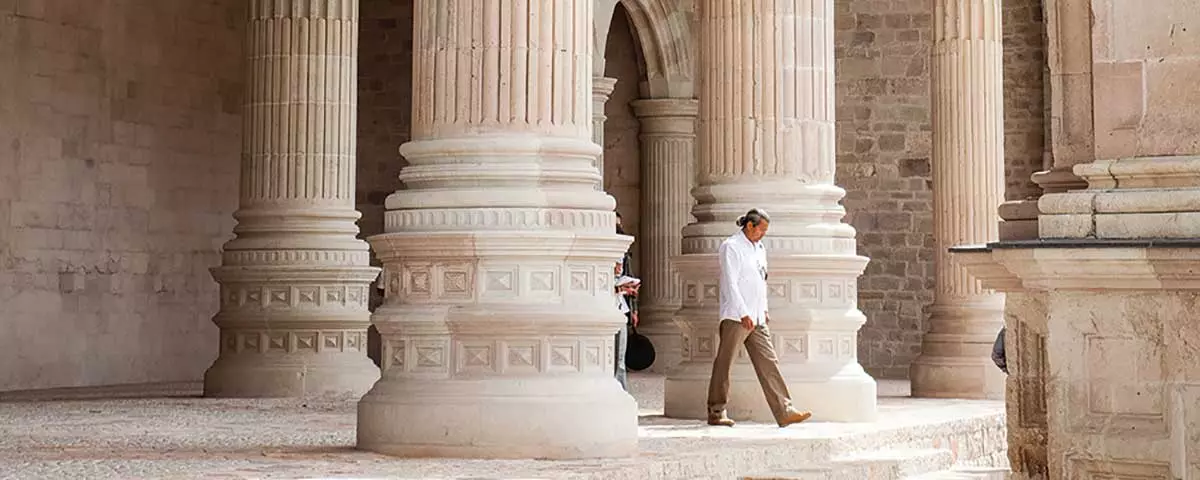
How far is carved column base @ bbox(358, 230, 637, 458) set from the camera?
9211mm

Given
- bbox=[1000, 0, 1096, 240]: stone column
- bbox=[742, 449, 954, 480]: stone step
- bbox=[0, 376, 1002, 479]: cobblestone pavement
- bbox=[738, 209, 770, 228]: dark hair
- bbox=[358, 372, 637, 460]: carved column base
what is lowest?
bbox=[742, 449, 954, 480]: stone step

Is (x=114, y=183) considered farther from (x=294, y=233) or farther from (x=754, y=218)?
(x=754, y=218)

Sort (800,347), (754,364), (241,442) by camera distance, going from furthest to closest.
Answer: (800,347) → (754,364) → (241,442)

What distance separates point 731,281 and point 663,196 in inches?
417

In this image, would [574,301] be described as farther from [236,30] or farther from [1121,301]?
[236,30]

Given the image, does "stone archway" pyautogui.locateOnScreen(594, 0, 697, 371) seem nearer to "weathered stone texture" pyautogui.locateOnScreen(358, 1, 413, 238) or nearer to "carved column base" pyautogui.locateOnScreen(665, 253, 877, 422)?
"weathered stone texture" pyautogui.locateOnScreen(358, 1, 413, 238)

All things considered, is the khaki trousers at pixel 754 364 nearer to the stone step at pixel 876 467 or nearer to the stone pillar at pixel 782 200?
the stone step at pixel 876 467

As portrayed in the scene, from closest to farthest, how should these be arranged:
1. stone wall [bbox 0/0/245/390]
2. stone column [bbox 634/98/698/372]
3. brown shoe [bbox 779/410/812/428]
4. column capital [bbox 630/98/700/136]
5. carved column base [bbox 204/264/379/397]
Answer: brown shoe [bbox 779/410/812/428], carved column base [bbox 204/264/379/397], stone wall [bbox 0/0/245/390], stone column [bbox 634/98/698/372], column capital [bbox 630/98/700/136]

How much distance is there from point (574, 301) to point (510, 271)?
353 millimetres

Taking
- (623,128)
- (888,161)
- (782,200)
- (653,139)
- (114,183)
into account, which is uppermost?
(623,128)

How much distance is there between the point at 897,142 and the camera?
78.5ft

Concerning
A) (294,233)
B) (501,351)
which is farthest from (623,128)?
(501,351)

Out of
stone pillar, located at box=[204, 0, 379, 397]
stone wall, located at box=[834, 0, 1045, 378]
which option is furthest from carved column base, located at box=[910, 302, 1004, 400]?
stone wall, located at box=[834, 0, 1045, 378]

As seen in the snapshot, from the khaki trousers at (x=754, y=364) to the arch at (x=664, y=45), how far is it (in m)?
10.9
